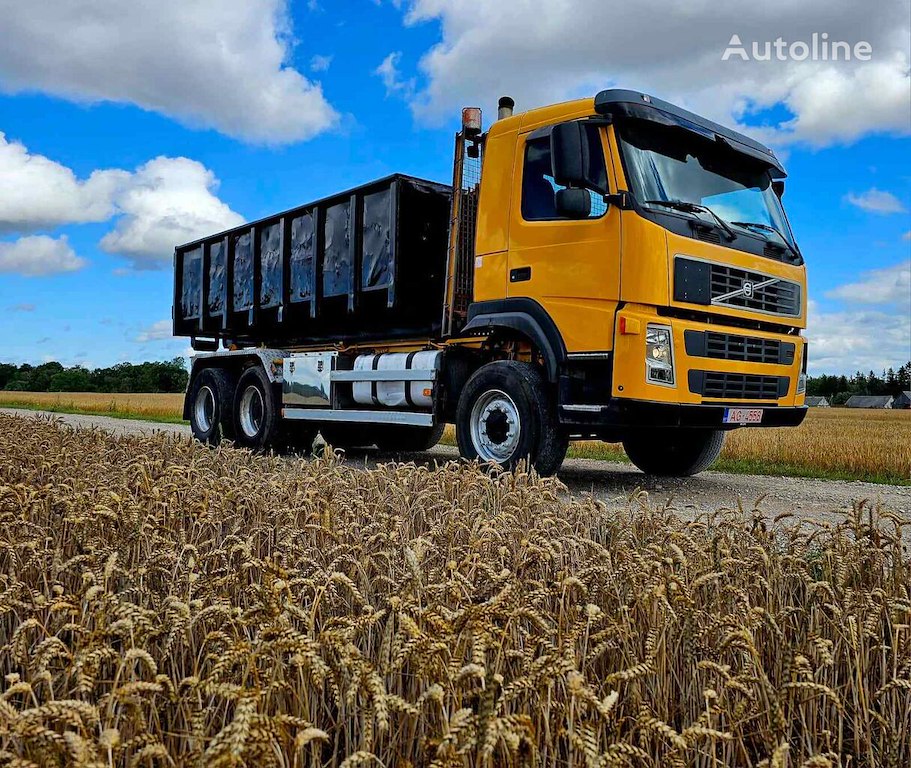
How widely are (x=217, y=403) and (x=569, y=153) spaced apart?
726cm

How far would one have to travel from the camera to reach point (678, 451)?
9797mm

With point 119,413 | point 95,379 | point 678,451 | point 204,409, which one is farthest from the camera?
point 95,379

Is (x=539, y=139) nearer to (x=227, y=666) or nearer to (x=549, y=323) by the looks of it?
(x=549, y=323)

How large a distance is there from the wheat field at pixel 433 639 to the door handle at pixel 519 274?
368cm

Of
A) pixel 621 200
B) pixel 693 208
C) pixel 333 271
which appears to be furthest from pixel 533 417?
pixel 333 271

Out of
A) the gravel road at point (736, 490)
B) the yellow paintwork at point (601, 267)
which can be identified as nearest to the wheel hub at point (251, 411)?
the gravel road at point (736, 490)

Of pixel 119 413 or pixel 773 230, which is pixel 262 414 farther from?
pixel 119 413

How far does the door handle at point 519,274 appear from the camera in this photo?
315 inches

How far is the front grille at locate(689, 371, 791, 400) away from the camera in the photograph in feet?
24.4

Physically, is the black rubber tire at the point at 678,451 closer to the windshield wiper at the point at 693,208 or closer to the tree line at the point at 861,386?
the windshield wiper at the point at 693,208

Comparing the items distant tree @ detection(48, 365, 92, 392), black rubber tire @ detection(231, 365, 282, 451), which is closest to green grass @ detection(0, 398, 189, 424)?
black rubber tire @ detection(231, 365, 282, 451)

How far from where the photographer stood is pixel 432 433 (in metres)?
12.0

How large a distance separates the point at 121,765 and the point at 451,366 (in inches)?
281

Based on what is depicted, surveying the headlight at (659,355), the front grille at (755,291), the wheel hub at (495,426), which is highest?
the front grille at (755,291)
